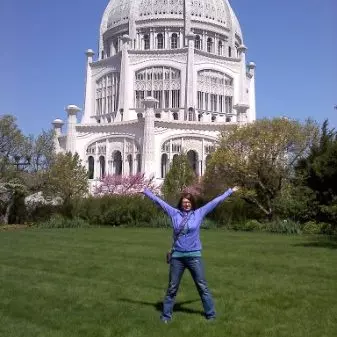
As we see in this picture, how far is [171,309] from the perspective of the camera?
7.82 meters

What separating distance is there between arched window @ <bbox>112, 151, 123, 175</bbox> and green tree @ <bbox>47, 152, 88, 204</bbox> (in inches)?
749

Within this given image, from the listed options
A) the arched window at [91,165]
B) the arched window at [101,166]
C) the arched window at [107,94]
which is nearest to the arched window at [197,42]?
the arched window at [107,94]

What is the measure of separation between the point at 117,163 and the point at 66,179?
24161mm

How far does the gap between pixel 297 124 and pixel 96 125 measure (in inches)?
1409

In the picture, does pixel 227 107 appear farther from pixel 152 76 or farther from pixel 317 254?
pixel 317 254

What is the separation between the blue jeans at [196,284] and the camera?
7754 millimetres

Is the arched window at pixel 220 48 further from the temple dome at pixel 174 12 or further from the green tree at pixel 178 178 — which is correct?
the green tree at pixel 178 178

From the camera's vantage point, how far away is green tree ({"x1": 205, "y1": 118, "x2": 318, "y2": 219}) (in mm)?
34344

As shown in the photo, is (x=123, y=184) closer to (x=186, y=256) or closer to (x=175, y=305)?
A: (x=175, y=305)

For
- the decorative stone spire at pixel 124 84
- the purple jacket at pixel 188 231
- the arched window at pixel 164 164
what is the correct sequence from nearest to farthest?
the purple jacket at pixel 188 231 → the arched window at pixel 164 164 → the decorative stone spire at pixel 124 84

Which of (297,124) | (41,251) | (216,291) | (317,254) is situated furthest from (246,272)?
(297,124)

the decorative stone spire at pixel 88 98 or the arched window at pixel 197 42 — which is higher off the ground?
the arched window at pixel 197 42

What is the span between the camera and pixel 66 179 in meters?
44.1

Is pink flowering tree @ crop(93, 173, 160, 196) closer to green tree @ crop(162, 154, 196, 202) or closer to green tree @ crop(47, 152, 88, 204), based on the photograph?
green tree @ crop(162, 154, 196, 202)
